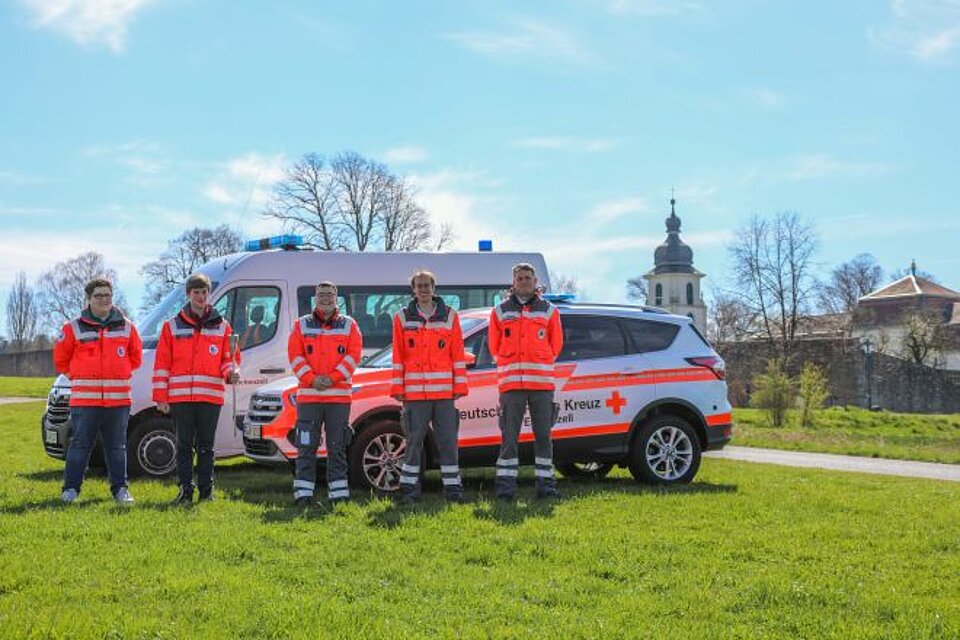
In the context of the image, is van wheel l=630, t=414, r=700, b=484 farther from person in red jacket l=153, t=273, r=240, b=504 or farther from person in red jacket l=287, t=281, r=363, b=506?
person in red jacket l=153, t=273, r=240, b=504

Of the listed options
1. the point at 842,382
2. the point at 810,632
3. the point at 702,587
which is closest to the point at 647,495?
the point at 702,587

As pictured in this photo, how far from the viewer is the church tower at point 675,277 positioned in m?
105

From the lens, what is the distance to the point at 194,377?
8.25 meters

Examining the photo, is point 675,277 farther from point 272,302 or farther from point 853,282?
point 272,302

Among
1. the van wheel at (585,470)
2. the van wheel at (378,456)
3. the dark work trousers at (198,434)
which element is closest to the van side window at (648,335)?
the van wheel at (585,470)

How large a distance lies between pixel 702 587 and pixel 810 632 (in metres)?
0.82

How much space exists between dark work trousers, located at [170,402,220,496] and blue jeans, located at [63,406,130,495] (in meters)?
0.53

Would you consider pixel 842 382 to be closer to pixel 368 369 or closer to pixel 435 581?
pixel 368 369

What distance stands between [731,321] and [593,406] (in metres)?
58.3

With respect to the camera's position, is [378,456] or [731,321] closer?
[378,456]

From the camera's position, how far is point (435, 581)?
16.9 feet

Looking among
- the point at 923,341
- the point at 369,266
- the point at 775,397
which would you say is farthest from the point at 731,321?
the point at 369,266

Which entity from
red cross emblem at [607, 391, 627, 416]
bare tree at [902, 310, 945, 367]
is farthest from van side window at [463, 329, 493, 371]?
bare tree at [902, 310, 945, 367]

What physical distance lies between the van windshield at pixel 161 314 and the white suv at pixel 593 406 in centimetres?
236
